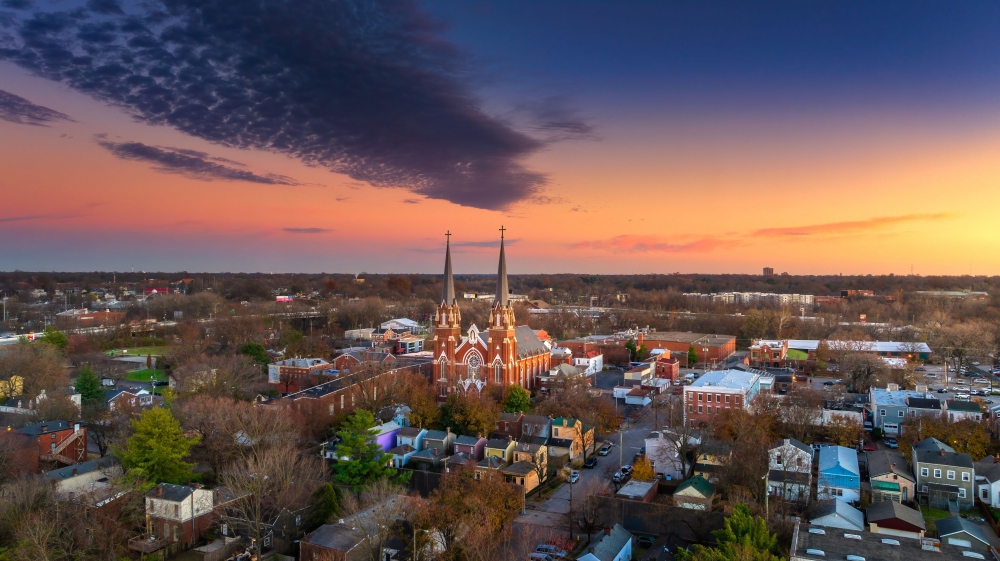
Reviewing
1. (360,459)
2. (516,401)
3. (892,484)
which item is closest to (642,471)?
(892,484)

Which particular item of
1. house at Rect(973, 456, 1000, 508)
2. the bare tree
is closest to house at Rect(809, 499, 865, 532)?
house at Rect(973, 456, 1000, 508)

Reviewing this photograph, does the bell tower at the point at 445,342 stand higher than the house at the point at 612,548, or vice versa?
the bell tower at the point at 445,342

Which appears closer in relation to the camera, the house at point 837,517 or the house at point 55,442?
the house at point 837,517

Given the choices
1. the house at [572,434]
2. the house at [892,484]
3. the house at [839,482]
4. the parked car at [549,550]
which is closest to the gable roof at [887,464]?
the house at [892,484]

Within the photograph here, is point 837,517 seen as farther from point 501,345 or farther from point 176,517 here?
point 501,345

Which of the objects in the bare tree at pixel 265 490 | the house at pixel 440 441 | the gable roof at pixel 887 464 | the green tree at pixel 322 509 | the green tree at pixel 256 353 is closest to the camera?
the bare tree at pixel 265 490

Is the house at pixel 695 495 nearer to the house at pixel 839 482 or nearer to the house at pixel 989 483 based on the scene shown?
the house at pixel 839 482
